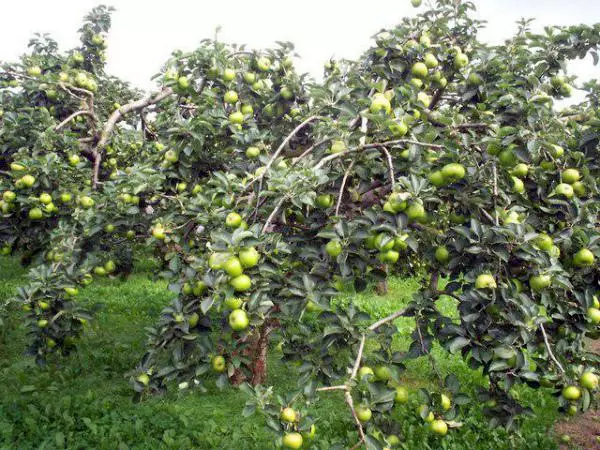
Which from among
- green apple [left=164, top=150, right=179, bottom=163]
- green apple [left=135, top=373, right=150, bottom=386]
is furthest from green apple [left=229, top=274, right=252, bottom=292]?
green apple [left=164, top=150, right=179, bottom=163]

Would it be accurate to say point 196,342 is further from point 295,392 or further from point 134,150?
point 134,150

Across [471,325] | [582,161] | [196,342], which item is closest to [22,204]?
[196,342]

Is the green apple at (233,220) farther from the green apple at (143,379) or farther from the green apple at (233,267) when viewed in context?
the green apple at (143,379)

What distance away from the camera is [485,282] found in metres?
1.96

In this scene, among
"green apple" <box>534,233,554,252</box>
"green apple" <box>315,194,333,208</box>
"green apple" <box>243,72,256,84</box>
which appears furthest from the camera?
"green apple" <box>243,72,256,84</box>

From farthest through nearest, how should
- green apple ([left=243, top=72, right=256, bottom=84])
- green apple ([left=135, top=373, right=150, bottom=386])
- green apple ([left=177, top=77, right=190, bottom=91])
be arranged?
green apple ([left=243, top=72, right=256, bottom=84]) < green apple ([left=177, top=77, right=190, bottom=91]) < green apple ([left=135, top=373, right=150, bottom=386])

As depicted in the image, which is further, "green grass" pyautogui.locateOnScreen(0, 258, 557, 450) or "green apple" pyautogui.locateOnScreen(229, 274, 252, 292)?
"green grass" pyautogui.locateOnScreen(0, 258, 557, 450)

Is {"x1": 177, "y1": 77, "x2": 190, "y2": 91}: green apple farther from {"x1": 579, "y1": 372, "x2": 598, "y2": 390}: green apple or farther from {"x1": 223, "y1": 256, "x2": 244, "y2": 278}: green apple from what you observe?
{"x1": 579, "y1": 372, "x2": 598, "y2": 390}: green apple

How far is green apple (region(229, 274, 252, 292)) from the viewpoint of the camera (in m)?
1.85

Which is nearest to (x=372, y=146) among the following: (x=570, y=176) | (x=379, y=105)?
(x=379, y=105)

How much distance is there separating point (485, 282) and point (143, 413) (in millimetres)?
2985

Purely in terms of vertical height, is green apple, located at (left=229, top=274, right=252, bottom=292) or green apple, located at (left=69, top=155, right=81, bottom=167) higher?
green apple, located at (left=69, top=155, right=81, bottom=167)

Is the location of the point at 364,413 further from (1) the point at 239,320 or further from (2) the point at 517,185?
(2) the point at 517,185

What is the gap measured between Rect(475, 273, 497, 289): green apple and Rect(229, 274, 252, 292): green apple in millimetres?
938
